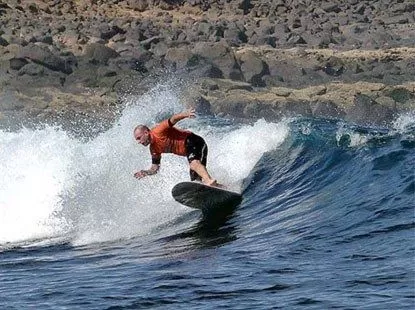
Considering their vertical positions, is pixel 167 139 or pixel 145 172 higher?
pixel 167 139

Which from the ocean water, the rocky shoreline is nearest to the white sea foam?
the ocean water

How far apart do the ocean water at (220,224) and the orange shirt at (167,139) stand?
2.83ft

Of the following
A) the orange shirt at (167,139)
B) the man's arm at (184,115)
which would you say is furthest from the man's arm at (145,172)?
the man's arm at (184,115)

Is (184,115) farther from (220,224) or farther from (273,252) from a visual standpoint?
(273,252)

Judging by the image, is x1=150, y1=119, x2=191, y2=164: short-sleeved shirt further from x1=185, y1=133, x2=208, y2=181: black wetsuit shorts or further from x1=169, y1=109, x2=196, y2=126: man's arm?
x1=169, y1=109, x2=196, y2=126: man's arm

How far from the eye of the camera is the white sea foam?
1245 centimetres

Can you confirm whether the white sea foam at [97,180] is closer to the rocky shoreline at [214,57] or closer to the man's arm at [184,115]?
A: the man's arm at [184,115]

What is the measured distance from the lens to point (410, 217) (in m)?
10.1

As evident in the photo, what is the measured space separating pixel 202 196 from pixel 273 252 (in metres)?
2.36

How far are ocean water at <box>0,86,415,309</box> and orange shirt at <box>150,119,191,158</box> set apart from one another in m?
0.86

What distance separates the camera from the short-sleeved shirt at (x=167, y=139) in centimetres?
1178

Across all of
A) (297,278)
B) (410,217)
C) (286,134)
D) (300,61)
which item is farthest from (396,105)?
(297,278)

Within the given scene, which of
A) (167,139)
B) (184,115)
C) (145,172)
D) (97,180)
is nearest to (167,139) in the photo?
(167,139)

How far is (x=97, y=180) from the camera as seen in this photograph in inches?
557
